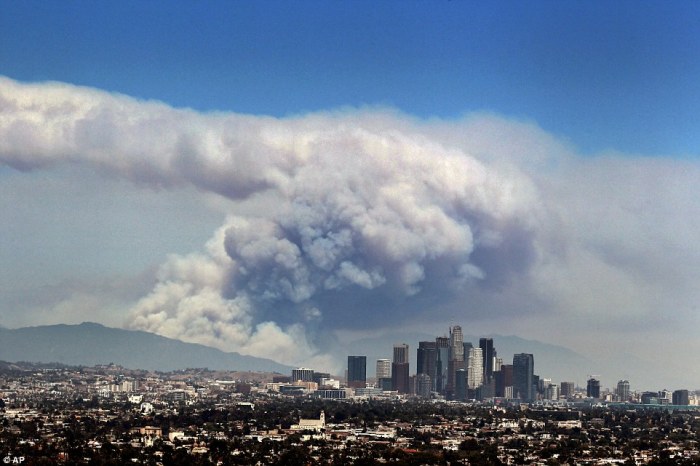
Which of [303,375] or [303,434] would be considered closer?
[303,434]

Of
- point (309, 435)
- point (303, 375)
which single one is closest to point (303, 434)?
point (309, 435)

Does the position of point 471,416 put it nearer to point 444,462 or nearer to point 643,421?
point 643,421

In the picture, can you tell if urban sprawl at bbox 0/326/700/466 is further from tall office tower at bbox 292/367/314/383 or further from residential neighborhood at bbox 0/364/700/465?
tall office tower at bbox 292/367/314/383

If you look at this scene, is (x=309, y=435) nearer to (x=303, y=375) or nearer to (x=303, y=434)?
(x=303, y=434)

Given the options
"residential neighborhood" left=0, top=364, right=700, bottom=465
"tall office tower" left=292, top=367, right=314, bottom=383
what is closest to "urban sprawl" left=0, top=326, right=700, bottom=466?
"residential neighborhood" left=0, top=364, right=700, bottom=465

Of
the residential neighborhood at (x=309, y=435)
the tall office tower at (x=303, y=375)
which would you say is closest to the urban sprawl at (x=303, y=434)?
the residential neighborhood at (x=309, y=435)

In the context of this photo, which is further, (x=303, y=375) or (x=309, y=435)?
(x=303, y=375)

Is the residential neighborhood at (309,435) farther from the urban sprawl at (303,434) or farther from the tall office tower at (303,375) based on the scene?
the tall office tower at (303,375)

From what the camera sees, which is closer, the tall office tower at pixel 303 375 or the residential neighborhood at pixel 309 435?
the residential neighborhood at pixel 309 435

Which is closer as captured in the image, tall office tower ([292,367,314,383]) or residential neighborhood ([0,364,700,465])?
residential neighborhood ([0,364,700,465])

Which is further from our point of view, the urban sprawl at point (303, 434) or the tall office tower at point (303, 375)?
the tall office tower at point (303, 375)

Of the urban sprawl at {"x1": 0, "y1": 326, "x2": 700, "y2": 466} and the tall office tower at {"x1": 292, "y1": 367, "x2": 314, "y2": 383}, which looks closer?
the urban sprawl at {"x1": 0, "y1": 326, "x2": 700, "y2": 466}
